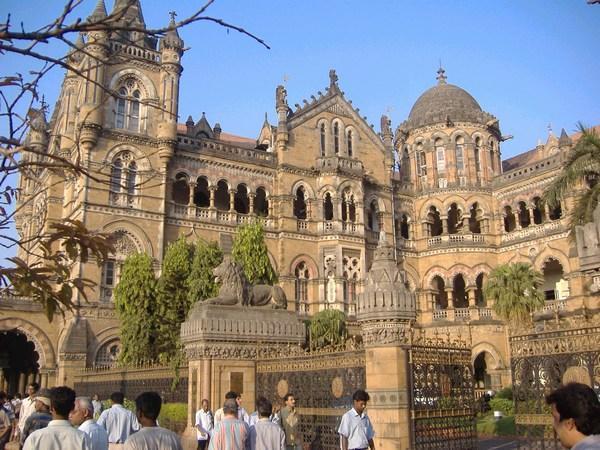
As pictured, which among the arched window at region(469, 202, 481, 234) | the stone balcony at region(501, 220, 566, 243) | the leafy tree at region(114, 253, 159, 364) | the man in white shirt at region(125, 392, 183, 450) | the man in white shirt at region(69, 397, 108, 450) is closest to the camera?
the man in white shirt at region(125, 392, 183, 450)

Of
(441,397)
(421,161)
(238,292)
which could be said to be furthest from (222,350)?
(421,161)

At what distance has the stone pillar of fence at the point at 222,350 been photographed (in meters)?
13.6

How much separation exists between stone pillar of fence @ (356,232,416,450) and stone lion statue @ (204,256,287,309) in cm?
400

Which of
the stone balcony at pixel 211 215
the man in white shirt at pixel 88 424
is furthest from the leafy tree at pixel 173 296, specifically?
the man in white shirt at pixel 88 424

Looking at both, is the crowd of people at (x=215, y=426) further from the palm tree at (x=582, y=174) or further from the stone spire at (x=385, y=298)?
the palm tree at (x=582, y=174)

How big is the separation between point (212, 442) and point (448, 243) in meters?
33.1

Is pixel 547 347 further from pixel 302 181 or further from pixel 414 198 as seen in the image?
pixel 414 198

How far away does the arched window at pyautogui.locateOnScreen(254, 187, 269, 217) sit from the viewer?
36.3 m

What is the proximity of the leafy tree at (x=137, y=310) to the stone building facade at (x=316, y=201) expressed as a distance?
2.49 m

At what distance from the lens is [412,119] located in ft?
140

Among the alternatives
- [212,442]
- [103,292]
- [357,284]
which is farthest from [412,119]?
[212,442]

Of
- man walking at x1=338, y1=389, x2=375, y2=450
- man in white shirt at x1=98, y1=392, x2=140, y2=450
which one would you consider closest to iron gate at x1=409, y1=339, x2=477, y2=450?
man walking at x1=338, y1=389, x2=375, y2=450

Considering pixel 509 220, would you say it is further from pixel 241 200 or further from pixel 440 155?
pixel 241 200

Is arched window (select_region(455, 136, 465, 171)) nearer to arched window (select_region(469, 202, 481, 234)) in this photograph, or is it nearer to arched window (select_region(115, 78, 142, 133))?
arched window (select_region(469, 202, 481, 234))
